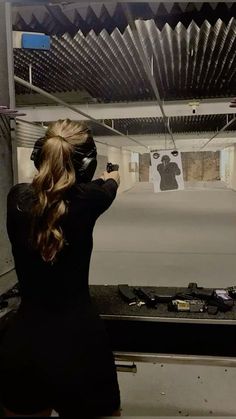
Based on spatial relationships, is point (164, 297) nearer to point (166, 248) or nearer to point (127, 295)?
point (127, 295)

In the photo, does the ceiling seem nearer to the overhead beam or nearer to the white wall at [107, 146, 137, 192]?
the overhead beam

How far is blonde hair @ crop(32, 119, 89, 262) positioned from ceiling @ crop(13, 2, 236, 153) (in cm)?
124

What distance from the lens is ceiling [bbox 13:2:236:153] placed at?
2639 mm

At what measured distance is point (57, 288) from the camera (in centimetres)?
91

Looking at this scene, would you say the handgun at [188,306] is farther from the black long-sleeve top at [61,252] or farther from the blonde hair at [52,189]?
the blonde hair at [52,189]

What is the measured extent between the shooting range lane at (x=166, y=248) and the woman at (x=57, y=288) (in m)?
2.74

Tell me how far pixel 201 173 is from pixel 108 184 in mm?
21188

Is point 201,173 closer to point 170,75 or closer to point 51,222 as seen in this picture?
point 170,75

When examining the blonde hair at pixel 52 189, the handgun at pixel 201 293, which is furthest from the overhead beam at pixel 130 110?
the blonde hair at pixel 52 189

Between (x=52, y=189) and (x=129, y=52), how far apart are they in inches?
120

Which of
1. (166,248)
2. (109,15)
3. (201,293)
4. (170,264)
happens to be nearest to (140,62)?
(109,15)

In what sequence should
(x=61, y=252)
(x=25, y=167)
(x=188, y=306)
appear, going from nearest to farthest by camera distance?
(x=61, y=252)
(x=188, y=306)
(x=25, y=167)

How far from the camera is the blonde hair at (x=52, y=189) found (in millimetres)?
885

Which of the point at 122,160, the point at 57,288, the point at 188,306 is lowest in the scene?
the point at 188,306
